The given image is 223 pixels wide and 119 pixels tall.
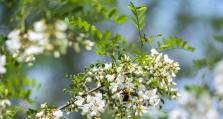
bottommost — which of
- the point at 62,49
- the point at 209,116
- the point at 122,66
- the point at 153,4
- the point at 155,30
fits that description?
the point at 62,49

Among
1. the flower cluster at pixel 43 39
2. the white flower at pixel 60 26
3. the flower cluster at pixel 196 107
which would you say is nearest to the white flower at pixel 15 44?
the flower cluster at pixel 43 39

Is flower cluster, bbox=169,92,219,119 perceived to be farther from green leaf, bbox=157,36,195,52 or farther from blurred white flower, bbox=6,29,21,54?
blurred white flower, bbox=6,29,21,54

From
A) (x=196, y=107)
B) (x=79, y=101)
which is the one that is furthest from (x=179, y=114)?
(x=79, y=101)

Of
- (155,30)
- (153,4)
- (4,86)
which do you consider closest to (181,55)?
(155,30)

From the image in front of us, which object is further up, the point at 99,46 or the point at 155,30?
the point at 155,30

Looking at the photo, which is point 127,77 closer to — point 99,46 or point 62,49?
point 99,46

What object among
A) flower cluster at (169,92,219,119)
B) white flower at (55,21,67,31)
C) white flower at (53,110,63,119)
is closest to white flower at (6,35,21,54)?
white flower at (55,21,67,31)

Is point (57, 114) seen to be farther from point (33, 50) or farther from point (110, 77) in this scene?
point (33, 50)
